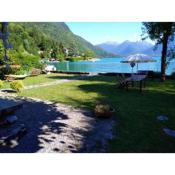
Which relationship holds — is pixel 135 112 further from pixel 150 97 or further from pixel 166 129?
pixel 150 97

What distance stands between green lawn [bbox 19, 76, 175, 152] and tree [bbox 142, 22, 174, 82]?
22.7ft

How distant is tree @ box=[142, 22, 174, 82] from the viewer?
21.9 m

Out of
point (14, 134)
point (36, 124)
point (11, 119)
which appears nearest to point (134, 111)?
point (36, 124)

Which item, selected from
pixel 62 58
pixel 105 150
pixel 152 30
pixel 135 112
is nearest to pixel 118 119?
pixel 135 112

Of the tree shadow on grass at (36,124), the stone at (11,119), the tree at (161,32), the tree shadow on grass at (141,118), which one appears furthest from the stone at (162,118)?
the tree at (161,32)

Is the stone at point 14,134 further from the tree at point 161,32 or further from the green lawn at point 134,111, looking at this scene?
the tree at point 161,32

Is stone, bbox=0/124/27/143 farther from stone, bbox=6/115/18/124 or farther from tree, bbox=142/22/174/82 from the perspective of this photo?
tree, bbox=142/22/174/82

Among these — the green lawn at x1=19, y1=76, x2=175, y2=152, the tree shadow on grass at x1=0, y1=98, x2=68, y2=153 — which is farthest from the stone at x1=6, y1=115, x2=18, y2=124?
the green lawn at x1=19, y1=76, x2=175, y2=152

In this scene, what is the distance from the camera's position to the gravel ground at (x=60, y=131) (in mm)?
7051

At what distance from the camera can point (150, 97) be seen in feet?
48.2

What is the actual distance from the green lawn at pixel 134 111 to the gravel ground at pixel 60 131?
0.53 meters

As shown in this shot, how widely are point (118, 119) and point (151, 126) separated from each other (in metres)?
1.39

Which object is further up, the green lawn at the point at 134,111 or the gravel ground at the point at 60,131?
the gravel ground at the point at 60,131
